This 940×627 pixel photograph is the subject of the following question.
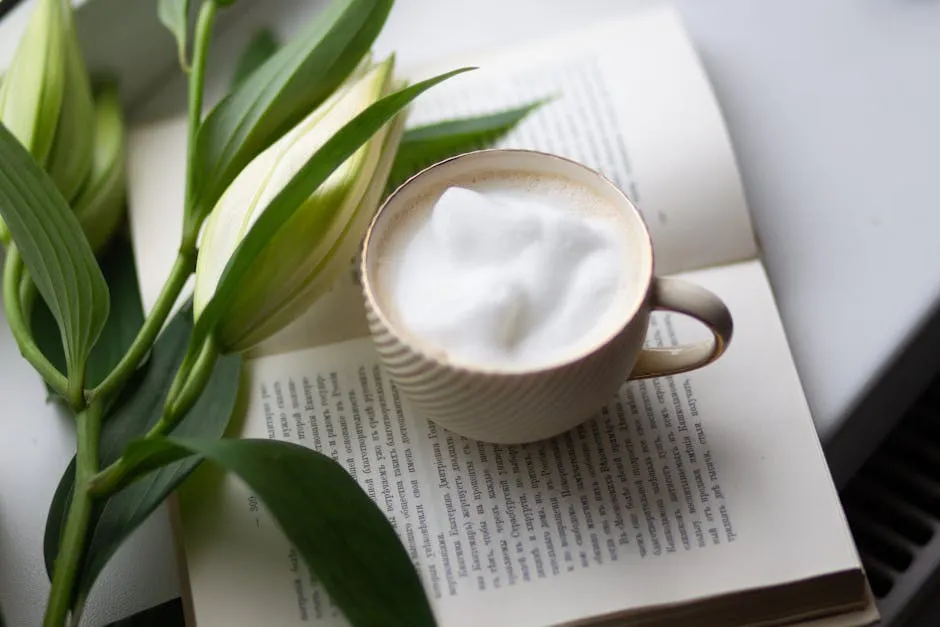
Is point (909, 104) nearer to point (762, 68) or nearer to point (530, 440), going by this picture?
point (762, 68)

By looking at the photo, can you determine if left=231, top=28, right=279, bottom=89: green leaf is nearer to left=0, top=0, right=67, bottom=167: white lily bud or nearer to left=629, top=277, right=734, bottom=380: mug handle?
left=0, top=0, right=67, bottom=167: white lily bud

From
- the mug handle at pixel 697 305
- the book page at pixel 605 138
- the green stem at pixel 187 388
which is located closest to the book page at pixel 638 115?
the book page at pixel 605 138

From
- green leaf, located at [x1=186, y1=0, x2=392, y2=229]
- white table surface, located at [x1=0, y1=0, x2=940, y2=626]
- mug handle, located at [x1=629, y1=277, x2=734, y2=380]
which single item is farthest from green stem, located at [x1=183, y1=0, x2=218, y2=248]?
mug handle, located at [x1=629, y1=277, x2=734, y2=380]

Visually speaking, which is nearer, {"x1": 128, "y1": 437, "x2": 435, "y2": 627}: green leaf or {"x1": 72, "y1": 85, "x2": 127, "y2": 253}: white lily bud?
{"x1": 128, "y1": 437, "x2": 435, "y2": 627}: green leaf

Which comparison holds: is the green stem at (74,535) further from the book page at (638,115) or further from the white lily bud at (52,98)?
the book page at (638,115)

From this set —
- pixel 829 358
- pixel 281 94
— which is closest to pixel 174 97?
pixel 281 94

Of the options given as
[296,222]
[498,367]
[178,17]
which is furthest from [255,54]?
[498,367]
